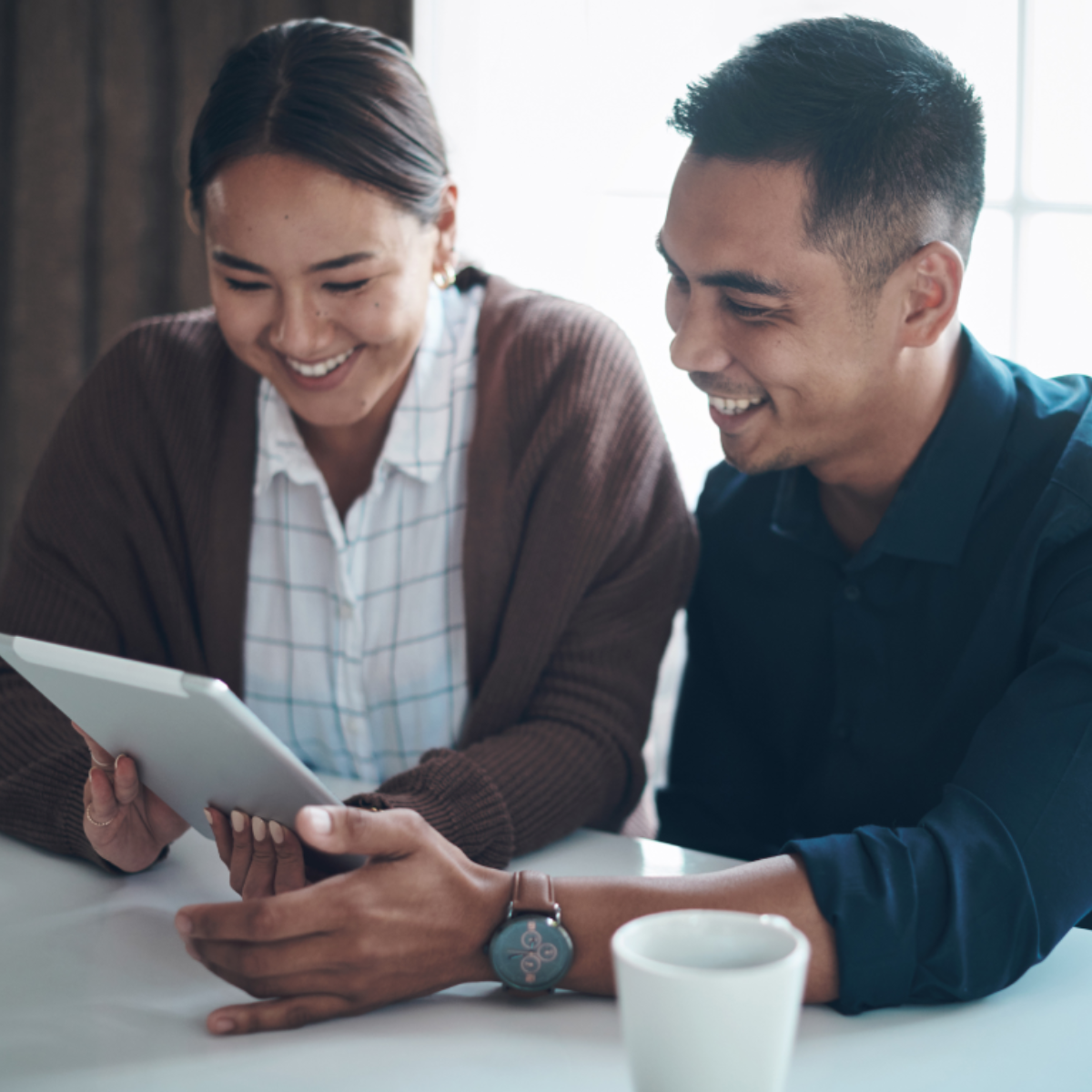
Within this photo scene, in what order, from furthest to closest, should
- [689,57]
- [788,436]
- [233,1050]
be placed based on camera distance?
1. [689,57]
2. [788,436]
3. [233,1050]

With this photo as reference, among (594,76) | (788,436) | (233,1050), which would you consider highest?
(594,76)

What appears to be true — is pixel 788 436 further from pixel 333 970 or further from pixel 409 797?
pixel 333 970

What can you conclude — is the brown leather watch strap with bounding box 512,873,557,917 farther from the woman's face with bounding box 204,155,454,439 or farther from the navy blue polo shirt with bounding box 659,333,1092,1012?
the woman's face with bounding box 204,155,454,439

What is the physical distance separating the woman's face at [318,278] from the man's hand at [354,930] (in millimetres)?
641

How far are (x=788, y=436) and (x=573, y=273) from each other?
136cm

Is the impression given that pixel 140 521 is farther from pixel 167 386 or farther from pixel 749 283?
pixel 749 283

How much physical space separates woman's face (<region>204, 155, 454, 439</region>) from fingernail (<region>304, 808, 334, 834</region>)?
0.64 m

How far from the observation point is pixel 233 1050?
0.67 m

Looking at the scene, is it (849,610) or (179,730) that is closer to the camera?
(179,730)

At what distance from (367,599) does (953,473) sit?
643 millimetres

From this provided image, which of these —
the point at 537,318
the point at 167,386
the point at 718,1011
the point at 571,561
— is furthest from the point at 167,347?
the point at 718,1011

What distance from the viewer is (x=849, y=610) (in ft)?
3.76

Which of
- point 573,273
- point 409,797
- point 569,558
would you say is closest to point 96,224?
point 573,273

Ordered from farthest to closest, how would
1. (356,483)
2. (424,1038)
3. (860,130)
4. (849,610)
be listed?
(356,483) → (849,610) → (860,130) → (424,1038)
